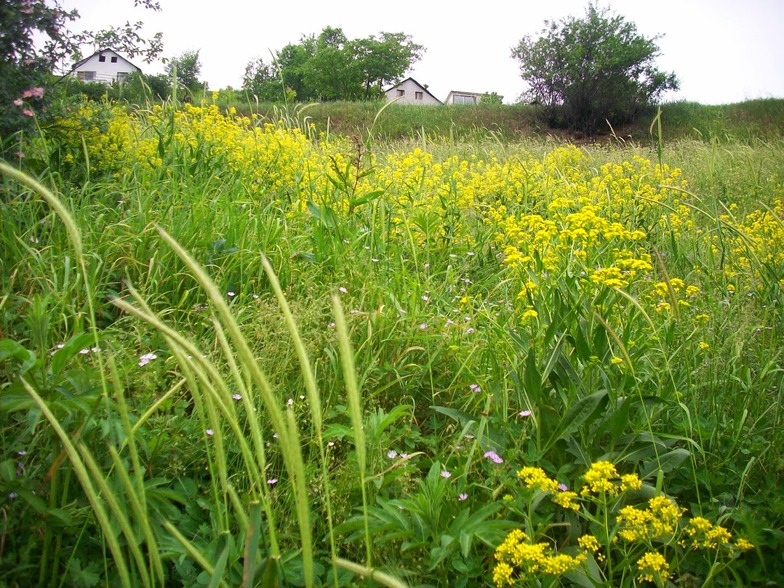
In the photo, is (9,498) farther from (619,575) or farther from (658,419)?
(658,419)

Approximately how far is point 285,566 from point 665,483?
3.75 feet

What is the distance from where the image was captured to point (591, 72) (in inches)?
827

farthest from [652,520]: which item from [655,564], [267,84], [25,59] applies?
[267,84]

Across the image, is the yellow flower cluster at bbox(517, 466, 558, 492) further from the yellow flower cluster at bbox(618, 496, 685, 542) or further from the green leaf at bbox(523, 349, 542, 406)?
the green leaf at bbox(523, 349, 542, 406)

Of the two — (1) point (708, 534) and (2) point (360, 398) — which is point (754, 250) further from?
(2) point (360, 398)

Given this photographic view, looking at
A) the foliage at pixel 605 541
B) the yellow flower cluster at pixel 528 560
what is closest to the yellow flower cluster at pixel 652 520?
the foliage at pixel 605 541

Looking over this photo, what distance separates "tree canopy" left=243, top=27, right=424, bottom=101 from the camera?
4291cm

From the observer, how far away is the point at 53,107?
3.34 m

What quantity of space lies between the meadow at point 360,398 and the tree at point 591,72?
18.8m

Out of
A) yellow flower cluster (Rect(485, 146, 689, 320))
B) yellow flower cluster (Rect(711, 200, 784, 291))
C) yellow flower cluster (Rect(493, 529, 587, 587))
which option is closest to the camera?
yellow flower cluster (Rect(493, 529, 587, 587))

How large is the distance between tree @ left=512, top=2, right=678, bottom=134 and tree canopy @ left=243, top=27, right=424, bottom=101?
1790cm

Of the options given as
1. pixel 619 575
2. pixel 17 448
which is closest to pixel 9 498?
pixel 17 448

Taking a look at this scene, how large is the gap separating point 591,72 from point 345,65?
89.2 feet

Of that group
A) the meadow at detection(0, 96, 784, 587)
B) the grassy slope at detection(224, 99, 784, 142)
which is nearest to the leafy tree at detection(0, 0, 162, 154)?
the meadow at detection(0, 96, 784, 587)
